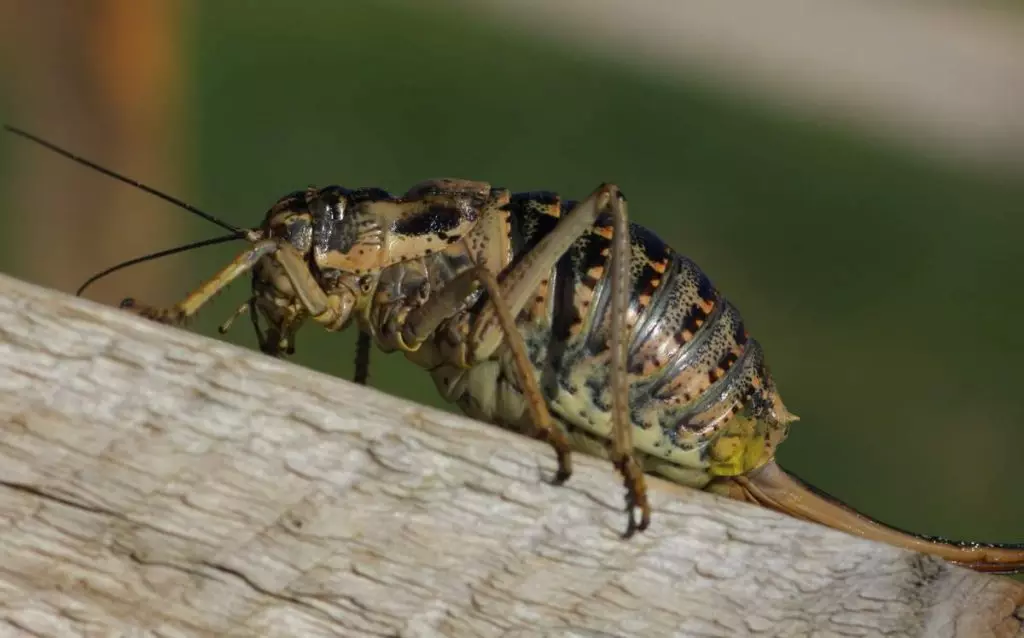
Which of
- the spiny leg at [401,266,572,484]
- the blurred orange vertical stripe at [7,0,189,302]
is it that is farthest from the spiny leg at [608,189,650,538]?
the blurred orange vertical stripe at [7,0,189,302]

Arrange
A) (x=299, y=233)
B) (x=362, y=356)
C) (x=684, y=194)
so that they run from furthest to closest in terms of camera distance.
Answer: (x=684, y=194)
(x=362, y=356)
(x=299, y=233)

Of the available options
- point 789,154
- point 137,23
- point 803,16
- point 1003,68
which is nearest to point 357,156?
point 137,23

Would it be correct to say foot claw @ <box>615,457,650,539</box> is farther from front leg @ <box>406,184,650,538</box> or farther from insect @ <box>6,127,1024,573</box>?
insect @ <box>6,127,1024,573</box>

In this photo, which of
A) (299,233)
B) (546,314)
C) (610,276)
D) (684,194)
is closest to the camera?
(610,276)

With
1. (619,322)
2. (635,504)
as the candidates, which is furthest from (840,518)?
(635,504)

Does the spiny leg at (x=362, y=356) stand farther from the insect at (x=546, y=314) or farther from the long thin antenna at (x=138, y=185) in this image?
the long thin antenna at (x=138, y=185)

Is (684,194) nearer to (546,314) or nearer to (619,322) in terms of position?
(546,314)

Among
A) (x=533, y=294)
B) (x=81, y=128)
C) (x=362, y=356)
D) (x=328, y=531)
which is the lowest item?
(x=81, y=128)
